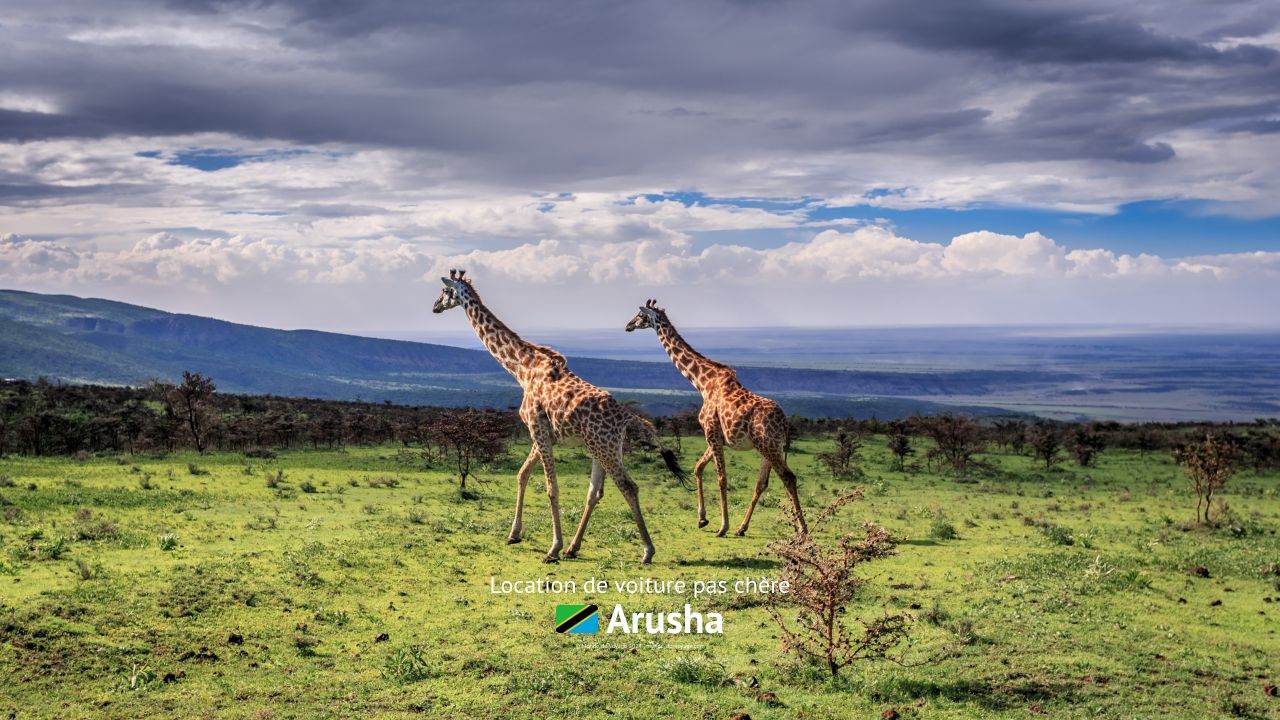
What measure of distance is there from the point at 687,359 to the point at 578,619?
10.0 metres

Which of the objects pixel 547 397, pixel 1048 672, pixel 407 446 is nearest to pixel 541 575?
pixel 547 397

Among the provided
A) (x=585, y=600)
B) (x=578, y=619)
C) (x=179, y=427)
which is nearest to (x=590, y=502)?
(x=585, y=600)

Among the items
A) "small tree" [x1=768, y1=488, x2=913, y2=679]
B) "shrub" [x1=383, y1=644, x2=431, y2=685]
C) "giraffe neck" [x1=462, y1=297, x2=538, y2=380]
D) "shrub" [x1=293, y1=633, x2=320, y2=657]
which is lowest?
"shrub" [x1=293, y1=633, x2=320, y2=657]

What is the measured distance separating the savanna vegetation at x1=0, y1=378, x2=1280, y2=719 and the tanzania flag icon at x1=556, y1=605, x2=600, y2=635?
0.99 feet

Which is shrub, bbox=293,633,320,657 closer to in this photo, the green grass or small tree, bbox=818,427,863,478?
the green grass

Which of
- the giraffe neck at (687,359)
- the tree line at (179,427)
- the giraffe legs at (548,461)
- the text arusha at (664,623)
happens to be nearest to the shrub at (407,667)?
the text arusha at (664,623)

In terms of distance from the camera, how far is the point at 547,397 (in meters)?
17.5

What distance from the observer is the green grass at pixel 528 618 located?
10188 millimetres

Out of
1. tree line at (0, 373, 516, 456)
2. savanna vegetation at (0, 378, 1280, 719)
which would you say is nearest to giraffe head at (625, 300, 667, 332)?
savanna vegetation at (0, 378, 1280, 719)

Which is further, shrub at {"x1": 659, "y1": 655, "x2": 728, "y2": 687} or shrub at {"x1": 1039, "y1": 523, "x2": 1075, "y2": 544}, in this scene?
shrub at {"x1": 1039, "y1": 523, "x2": 1075, "y2": 544}

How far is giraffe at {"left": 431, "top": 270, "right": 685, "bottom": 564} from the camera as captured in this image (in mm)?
16828

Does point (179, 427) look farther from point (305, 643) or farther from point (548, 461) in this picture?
point (305, 643)

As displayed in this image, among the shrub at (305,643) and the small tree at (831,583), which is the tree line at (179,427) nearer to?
the shrub at (305,643)

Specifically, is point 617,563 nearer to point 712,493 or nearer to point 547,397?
point 547,397
